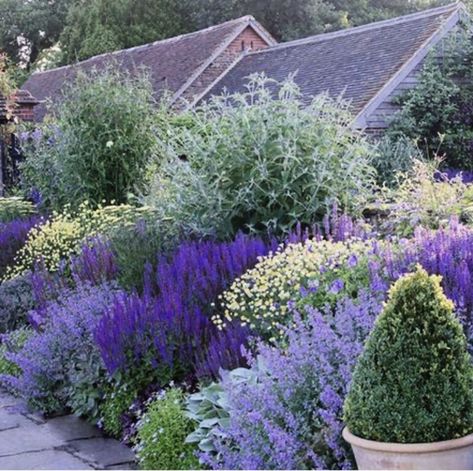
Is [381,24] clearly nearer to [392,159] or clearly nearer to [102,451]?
[392,159]

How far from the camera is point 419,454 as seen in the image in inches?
130

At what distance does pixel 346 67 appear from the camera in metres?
22.5

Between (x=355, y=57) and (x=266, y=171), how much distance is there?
52.4 ft

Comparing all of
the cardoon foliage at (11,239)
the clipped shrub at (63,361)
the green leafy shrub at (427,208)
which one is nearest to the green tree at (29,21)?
the cardoon foliage at (11,239)

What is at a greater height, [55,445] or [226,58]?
[226,58]

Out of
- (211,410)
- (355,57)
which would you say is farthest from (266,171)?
(355,57)

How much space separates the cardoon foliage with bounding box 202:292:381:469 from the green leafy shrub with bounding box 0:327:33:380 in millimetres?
3003

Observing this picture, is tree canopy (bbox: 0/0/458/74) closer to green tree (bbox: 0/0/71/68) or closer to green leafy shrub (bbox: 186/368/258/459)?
green tree (bbox: 0/0/71/68)

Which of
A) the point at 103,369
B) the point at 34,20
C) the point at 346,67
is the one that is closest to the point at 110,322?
the point at 103,369

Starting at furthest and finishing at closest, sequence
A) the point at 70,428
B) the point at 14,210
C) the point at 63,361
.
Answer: the point at 14,210, the point at 63,361, the point at 70,428

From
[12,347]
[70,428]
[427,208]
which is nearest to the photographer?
[70,428]

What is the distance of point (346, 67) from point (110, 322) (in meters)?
18.0

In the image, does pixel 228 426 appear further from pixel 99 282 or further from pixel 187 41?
pixel 187 41

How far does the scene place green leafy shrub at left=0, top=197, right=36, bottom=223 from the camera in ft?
39.3
